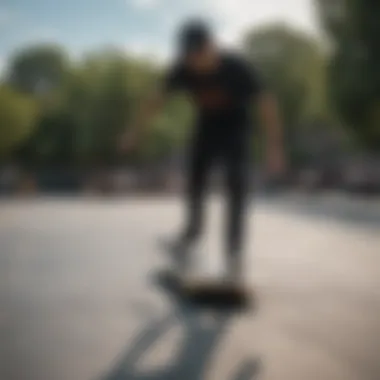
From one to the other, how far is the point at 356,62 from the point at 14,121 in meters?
0.55

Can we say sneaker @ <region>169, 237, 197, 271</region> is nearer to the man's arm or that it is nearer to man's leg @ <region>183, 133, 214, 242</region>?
man's leg @ <region>183, 133, 214, 242</region>

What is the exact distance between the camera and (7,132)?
782 mm

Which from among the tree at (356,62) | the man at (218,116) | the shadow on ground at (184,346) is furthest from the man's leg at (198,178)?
the tree at (356,62)

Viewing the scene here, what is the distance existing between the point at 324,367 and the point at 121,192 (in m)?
0.38

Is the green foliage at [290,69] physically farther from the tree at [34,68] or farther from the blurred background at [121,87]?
the tree at [34,68]

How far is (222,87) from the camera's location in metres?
0.83

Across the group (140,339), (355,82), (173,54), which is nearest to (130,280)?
(140,339)

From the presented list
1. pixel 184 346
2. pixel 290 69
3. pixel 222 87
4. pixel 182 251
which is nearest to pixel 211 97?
pixel 222 87

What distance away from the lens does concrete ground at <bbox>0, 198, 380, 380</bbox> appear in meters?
0.77

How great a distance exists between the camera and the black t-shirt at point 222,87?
83 centimetres

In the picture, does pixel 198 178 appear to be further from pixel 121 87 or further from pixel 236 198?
pixel 121 87

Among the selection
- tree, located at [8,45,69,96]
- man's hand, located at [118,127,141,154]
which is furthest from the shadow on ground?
tree, located at [8,45,69,96]

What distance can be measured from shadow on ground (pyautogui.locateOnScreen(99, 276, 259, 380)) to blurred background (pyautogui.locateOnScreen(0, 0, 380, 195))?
192mm

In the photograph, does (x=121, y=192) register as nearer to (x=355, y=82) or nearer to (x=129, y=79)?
(x=129, y=79)
